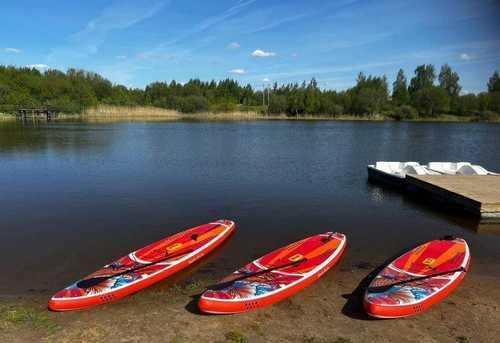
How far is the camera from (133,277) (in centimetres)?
722

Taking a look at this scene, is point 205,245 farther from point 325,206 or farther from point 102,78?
point 102,78

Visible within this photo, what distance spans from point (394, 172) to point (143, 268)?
49.1ft

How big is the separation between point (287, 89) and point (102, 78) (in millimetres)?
54779

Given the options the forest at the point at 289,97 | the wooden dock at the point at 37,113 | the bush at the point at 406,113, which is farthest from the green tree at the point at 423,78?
the wooden dock at the point at 37,113

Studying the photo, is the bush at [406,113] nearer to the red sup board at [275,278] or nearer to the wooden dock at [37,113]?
the wooden dock at [37,113]

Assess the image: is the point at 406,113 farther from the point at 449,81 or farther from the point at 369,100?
the point at 449,81

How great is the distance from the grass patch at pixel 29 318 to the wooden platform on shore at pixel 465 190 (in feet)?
40.4

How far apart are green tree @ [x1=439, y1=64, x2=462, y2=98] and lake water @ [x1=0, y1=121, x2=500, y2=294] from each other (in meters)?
94.7

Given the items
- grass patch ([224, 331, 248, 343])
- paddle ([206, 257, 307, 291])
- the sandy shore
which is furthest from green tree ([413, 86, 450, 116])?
grass patch ([224, 331, 248, 343])

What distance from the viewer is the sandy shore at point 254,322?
565 centimetres

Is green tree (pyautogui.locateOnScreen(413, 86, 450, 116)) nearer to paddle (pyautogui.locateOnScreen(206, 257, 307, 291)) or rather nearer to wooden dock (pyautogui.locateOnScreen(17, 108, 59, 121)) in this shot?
wooden dock (pyautogui.locateOnScreen(17, 108, 59, 121))

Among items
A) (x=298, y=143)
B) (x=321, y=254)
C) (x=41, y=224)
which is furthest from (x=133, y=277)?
(x=298, y=143)

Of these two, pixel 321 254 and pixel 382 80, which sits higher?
pixel 382 80

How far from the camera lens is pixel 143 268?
7637 mm
